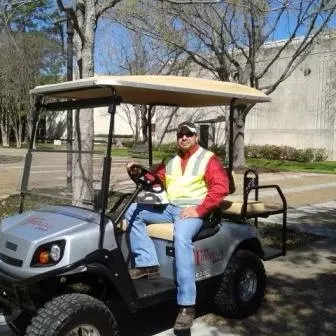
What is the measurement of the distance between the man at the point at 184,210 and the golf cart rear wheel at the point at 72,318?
60 centimetres

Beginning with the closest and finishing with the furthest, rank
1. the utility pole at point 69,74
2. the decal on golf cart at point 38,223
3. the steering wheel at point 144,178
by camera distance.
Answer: the decal on golf cart at point 38,223
the steering wheel at point 144,178
the utility pole at point 69,74

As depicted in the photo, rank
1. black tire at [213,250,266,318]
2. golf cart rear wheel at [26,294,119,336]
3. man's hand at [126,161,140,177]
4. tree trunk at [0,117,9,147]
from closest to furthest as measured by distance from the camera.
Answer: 1. golf cart rear wheel at [26,294,119,336]
2. man's hand at [126,161,140,177]
3. black tire at [213,250,266,318]
4. tree trunk at [0,117,9,147]

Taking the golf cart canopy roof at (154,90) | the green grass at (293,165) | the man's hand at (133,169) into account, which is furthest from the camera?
the green grass at (293,165)

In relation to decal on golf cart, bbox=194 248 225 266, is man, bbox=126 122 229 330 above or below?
above

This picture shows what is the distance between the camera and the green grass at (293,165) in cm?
2179

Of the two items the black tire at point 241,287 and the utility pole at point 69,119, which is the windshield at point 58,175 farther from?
the black tire at point 241,287

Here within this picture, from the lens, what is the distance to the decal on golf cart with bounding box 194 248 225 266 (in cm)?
426

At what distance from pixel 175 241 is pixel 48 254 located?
0.99 m

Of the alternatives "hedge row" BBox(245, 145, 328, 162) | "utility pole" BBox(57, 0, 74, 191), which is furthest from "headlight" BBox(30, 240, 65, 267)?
"hedge row" BBox(245, 145, 328, 162)

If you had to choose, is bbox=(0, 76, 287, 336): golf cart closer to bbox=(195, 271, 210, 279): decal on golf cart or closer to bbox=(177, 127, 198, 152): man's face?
bbox=(195, 271, 210, 279): decal on golf cart

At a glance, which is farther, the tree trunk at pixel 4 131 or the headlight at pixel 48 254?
the tree trunk at pixel 4 131

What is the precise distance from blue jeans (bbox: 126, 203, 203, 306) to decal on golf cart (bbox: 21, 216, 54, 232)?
0.75 metres

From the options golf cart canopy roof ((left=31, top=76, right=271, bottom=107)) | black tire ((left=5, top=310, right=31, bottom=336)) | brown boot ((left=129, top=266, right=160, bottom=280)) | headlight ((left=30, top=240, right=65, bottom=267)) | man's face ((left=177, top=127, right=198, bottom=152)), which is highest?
golf cart canopy roof ((left=31, top=76, right=271, bottom=107))

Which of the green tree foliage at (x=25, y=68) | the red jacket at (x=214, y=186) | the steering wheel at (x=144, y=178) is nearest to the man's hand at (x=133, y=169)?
the steering wheel at (x=144, y=178)
